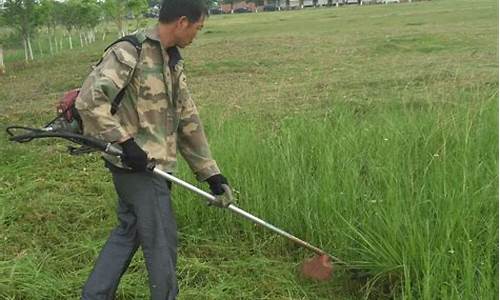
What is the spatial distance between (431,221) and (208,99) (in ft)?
20.0

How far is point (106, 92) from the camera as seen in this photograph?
2.34 m

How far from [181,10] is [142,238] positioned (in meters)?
1.03

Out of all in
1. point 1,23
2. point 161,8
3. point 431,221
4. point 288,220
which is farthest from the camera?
point 1,23

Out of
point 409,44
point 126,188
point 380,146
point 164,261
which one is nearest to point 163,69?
point 126,188

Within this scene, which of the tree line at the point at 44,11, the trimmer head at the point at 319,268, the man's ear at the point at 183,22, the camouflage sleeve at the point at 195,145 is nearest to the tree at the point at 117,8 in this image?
the tree line at the point at 44,11

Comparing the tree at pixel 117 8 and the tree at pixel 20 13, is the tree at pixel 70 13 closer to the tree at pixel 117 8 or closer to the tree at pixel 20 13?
the tree at pixel 117 8

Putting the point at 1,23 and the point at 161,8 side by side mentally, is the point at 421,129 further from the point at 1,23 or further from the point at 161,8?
the point at 1,23

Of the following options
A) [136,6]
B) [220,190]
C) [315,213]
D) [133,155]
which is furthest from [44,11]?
[133,155]

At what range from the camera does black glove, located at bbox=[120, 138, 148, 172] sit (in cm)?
236

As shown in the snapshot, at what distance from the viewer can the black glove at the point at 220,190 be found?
285 cm

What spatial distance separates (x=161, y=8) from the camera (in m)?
2.47

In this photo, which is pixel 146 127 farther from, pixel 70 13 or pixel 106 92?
pixel 70 13

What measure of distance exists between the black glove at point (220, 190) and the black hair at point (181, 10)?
82cm

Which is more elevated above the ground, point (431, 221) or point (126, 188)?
point (126, 188)
